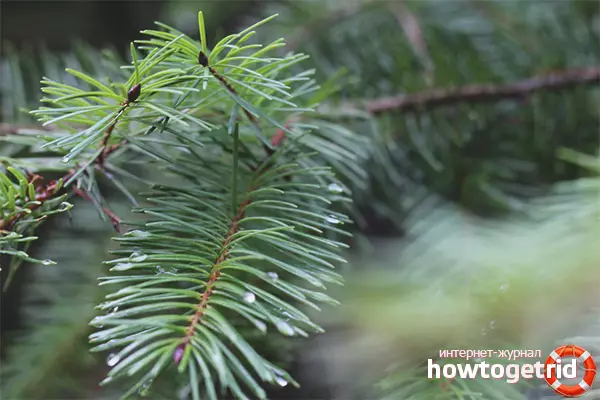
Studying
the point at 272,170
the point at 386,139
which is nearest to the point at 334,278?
the point at 272,170

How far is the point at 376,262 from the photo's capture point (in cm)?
31

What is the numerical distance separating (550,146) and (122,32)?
1.58 feet

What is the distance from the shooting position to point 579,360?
0.18 m

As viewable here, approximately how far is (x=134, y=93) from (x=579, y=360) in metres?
0.16

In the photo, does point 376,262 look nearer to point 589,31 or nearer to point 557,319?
point 557,319

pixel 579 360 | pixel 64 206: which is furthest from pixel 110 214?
pixel 579 360

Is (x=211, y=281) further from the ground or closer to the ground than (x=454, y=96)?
closer to the ground

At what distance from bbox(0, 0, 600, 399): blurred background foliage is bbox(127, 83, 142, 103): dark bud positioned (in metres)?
0.09

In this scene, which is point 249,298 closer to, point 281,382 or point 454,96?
point 281,382

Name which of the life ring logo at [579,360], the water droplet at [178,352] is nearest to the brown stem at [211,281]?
the water droplet at [178,352]

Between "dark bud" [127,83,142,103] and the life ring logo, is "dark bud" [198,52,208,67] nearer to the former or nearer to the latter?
"dark bud" [127,83,142,103]

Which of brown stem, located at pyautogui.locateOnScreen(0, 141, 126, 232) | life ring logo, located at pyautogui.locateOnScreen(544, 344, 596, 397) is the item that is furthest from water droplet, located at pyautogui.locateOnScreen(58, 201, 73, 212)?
life ring logo, located at pyautogui.locateOnScreen(544, 344, 596, 397)

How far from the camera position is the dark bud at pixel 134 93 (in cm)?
15

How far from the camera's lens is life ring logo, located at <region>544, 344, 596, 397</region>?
7.0 inches
